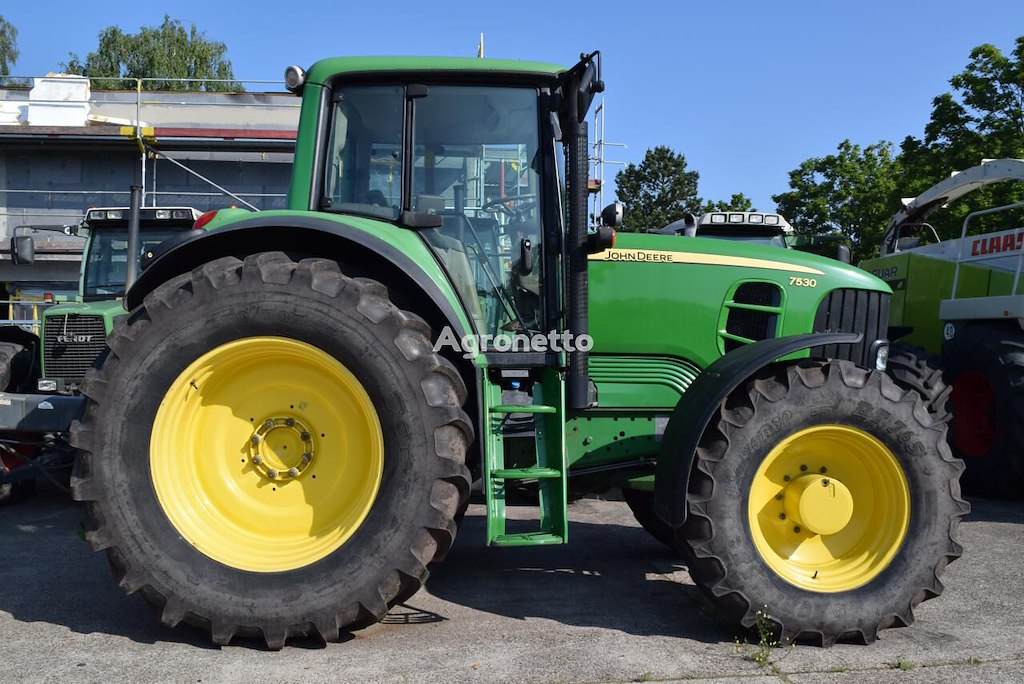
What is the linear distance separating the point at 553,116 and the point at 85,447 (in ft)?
8.21

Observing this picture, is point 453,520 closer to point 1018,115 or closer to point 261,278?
point 261,278

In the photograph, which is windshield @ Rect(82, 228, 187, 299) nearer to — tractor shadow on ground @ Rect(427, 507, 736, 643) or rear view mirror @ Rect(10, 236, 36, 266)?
rear view mirror @ Rect(10, 236, 36, 266)

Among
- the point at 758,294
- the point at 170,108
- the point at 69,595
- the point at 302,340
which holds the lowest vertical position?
the point at 69,595

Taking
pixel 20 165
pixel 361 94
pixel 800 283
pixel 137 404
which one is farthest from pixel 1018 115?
pixel 20 165

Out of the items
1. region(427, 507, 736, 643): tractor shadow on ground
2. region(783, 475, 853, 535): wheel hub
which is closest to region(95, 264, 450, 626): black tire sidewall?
region(427, 507, 736, 643): tractor shadow on ground

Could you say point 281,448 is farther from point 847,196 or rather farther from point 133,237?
point 847,196

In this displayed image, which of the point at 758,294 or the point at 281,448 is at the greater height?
the point at 758,294

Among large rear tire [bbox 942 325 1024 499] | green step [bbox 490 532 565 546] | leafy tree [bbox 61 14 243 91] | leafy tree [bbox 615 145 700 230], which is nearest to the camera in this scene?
green step [bbox 490 532 565 546]

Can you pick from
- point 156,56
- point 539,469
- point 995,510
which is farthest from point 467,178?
point 156,56

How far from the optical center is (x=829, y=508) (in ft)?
11.4

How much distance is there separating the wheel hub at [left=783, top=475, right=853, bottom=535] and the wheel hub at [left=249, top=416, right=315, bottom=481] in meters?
2.16

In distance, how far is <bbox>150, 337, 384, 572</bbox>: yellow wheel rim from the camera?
343cm

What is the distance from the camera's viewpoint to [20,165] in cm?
2000

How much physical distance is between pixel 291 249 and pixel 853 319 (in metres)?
2.90
